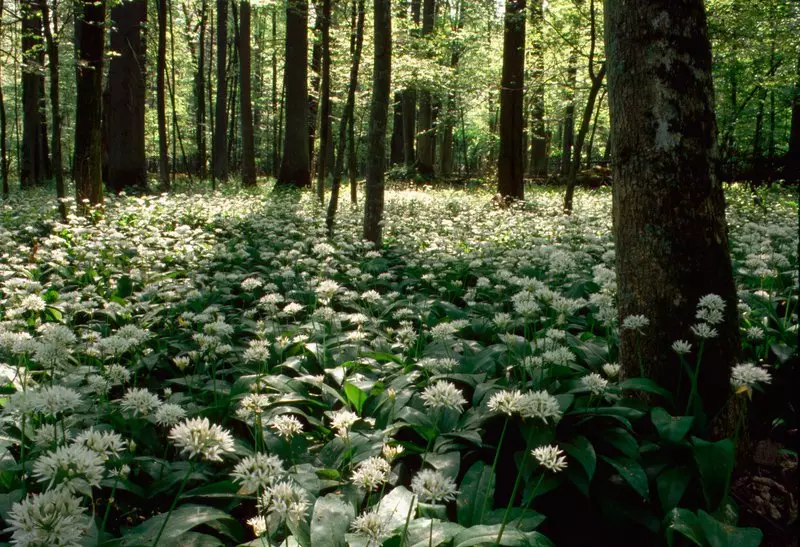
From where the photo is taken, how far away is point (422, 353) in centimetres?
401

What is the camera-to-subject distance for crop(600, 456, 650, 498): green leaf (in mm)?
2188

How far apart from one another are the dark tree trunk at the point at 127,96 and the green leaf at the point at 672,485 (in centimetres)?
1541

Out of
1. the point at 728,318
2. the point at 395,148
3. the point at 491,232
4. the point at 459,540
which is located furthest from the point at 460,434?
the point at 395,148

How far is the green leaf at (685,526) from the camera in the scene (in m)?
1.93

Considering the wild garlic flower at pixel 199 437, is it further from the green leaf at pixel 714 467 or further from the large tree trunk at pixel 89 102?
the large tree trunk at pixel 89 102

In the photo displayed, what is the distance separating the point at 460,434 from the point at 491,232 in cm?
674

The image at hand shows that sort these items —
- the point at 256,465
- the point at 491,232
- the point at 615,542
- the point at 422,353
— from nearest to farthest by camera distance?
the point at 256,465 < the point at 615,542 < the point at 422,353 < the point at 491,232

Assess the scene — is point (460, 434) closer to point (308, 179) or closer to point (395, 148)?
point (308, 179)

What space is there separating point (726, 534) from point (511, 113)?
12933mm

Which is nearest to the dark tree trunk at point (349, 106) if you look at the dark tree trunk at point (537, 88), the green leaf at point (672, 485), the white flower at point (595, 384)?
the dark tree trunk at point (537, 88)

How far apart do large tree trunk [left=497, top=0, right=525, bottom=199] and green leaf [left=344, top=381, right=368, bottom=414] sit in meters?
11.3

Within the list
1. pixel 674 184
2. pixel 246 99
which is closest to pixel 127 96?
pixel 246 99

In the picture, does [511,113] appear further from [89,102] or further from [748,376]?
[748,376]

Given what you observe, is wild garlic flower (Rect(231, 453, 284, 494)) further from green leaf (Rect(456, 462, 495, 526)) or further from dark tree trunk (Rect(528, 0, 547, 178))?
dark tree trunk (Rect(528, 0, 547, 178))
